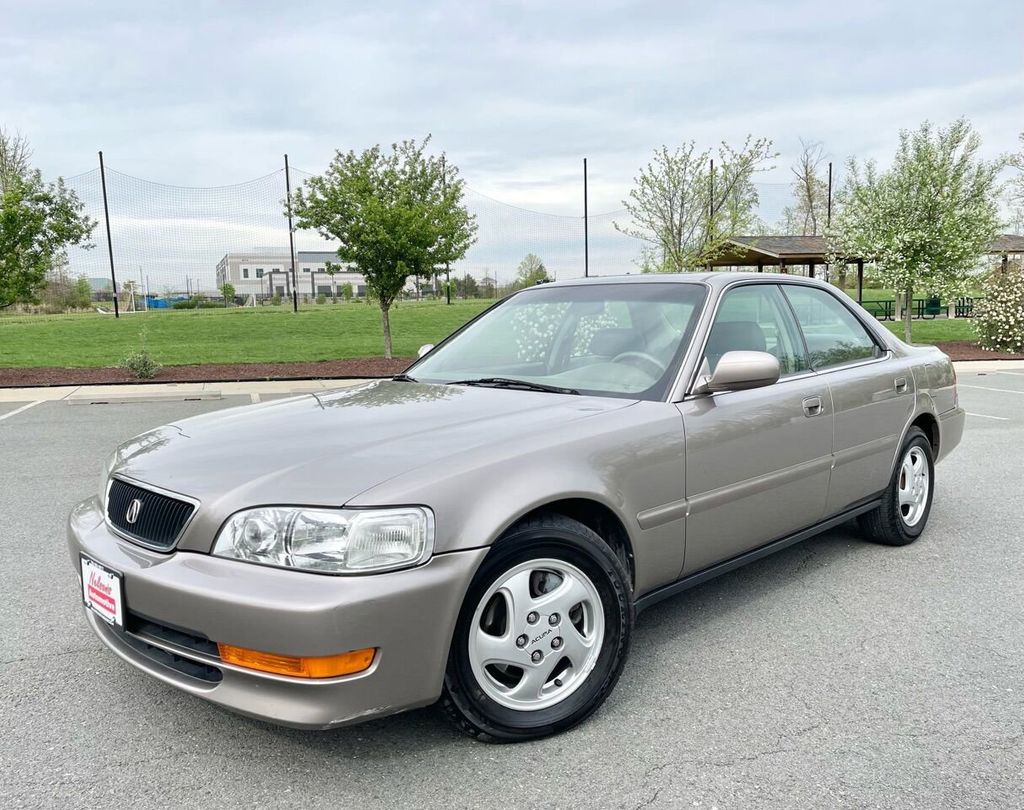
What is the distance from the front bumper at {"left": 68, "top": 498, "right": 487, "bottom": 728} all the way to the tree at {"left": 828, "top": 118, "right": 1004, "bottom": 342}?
734 inches

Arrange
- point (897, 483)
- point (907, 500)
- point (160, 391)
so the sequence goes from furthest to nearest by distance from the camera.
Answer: point (160, 391)
point (907, 500)
point (897, 483)

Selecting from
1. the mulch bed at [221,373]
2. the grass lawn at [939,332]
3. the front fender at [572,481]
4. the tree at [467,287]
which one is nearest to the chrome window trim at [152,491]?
the front fender at [572,481]

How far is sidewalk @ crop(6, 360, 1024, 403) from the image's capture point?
11.3m

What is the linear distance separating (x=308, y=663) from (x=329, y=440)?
78 cm

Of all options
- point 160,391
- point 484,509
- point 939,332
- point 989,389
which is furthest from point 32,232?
point 939,332

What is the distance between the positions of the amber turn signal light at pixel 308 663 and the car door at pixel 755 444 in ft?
4.49

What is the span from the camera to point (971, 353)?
57.7 feet

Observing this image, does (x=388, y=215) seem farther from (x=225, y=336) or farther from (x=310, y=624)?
(x=310, y=624)

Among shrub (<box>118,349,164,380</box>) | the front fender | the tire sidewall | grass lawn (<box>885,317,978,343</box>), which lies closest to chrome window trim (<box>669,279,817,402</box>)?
the front fender

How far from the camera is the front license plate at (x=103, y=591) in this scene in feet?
7.91

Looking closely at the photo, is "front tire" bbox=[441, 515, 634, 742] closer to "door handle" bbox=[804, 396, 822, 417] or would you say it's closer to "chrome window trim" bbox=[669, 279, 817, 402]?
"chrome window trim" bbox=[669, 279, 817, 402]

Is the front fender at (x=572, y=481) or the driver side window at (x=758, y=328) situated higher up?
the driver side window at (x=758, y=328)

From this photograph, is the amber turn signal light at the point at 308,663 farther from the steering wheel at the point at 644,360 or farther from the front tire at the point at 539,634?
the steering wheel at the point at 644,360

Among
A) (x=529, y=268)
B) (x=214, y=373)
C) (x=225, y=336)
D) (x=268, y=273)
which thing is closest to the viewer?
(x=214, y=373)
